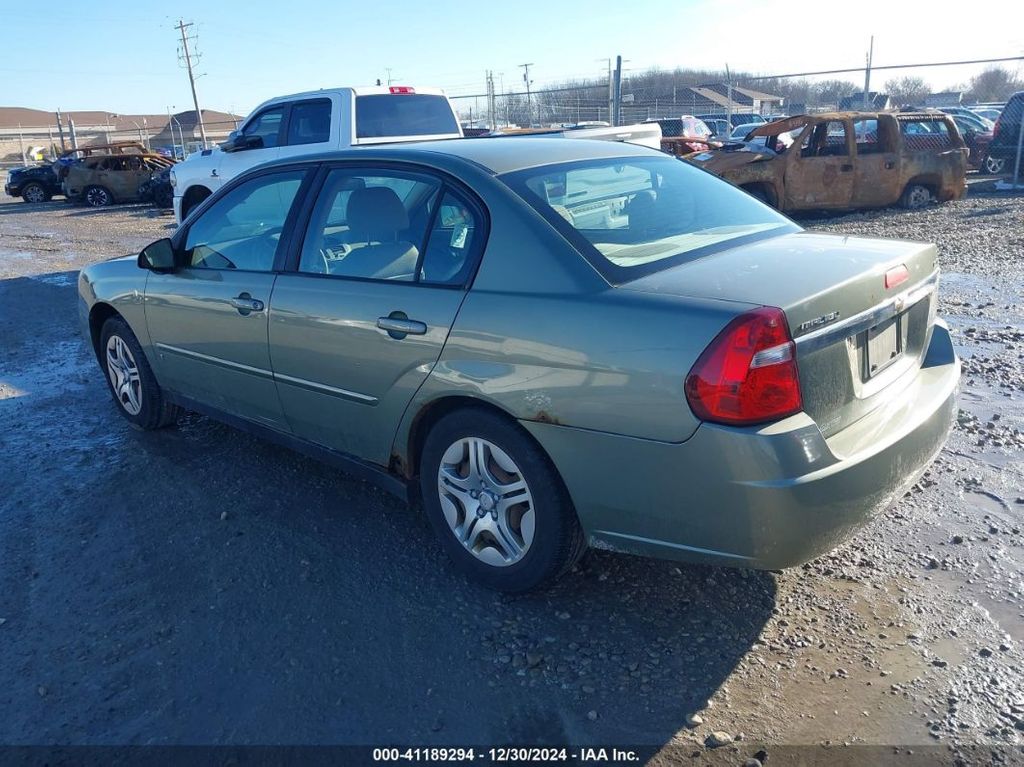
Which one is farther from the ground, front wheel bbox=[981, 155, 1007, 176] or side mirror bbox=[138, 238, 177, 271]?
side mirror bbox=[138, 238, 177, 271]

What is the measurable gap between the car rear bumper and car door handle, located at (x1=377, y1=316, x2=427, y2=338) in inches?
24.1

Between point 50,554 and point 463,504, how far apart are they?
6.31ft

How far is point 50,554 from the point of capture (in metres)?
3.65

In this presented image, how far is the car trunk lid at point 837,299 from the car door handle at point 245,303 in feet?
6.27

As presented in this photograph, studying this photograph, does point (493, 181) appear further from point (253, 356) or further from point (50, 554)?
point (50, 554)

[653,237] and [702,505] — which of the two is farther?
[653,237]

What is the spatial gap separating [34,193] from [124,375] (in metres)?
26.6

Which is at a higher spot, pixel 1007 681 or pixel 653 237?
pixel 653 237

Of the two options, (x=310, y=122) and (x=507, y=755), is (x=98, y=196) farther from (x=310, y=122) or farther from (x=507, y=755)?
(x=507, y=755)

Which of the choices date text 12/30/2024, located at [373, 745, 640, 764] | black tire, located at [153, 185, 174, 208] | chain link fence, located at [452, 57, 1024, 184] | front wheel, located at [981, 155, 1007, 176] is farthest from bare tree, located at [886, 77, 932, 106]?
date text 12/30/2024, located at [373, 745, 640, 764]

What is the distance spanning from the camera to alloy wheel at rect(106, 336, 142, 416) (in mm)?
5020

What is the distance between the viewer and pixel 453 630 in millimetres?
3016

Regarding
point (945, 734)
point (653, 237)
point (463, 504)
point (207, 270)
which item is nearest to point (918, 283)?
point (653, 237)

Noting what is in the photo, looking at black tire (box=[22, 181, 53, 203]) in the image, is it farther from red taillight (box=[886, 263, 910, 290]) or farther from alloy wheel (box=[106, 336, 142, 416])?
red taillight (box=[886, 263, 910, 290])
